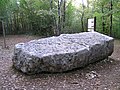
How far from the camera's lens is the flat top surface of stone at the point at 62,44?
350cm

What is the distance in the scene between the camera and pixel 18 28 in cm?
859

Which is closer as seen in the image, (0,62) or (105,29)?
(0,62)

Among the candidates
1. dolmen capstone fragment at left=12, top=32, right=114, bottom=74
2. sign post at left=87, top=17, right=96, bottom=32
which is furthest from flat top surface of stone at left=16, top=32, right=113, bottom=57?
sign post at left=87, top=17, right=96, bottom=32

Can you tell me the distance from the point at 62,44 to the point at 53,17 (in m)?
3.80

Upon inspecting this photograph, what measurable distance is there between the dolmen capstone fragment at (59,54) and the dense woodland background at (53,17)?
10.4 feet

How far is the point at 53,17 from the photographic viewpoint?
7508 mm

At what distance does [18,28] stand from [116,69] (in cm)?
560

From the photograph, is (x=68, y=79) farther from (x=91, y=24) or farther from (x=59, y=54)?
(x=91, y=24)

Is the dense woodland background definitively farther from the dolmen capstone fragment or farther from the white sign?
the dolmen capstone fragment

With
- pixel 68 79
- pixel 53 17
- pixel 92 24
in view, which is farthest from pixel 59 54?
pixel 92 24

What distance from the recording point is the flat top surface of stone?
3498 millimetres

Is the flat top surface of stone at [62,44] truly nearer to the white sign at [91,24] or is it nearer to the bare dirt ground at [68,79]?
the bare dirt ground at [68,79]

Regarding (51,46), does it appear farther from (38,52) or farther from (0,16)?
(0,16)

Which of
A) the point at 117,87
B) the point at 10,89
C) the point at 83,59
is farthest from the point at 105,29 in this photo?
the point at 10,89
